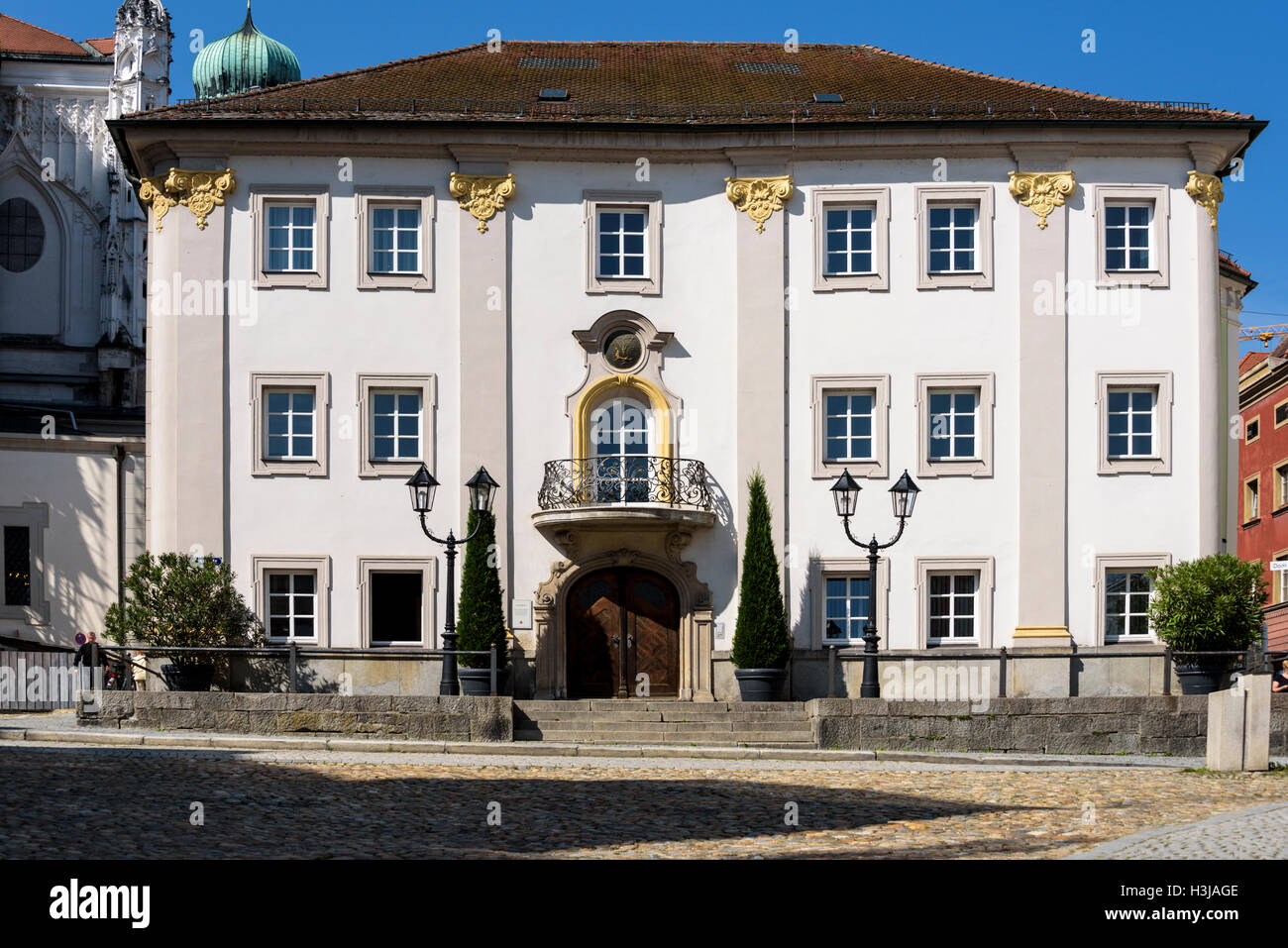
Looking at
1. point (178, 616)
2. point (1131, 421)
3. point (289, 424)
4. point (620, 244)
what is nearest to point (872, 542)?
point (1131, 421)

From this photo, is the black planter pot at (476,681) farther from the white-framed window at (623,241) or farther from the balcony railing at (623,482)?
the white-framed window at (623,241)

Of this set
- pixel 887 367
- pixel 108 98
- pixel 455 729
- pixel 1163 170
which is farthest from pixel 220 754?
pixel 108 98

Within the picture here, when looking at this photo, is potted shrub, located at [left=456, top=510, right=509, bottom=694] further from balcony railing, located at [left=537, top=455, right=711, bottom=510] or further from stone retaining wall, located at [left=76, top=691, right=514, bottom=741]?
stone retaining wall, located at [left=76, top=691, right=514, bottom=741]

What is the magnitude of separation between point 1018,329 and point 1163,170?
398cm

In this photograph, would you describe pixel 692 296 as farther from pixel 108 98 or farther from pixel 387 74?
pixel 108 98

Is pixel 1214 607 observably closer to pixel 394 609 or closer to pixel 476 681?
pixel 476 681

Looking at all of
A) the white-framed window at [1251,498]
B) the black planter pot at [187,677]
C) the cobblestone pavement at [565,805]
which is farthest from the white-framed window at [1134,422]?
the white-framed window at [1251,498]

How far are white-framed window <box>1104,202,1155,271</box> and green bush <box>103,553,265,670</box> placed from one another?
16597mm

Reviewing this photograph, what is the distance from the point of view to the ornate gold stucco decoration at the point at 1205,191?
32.3 meters

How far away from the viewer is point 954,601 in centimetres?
3183

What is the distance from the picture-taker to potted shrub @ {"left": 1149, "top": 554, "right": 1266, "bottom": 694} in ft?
95.3

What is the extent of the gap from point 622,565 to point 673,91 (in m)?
9.09

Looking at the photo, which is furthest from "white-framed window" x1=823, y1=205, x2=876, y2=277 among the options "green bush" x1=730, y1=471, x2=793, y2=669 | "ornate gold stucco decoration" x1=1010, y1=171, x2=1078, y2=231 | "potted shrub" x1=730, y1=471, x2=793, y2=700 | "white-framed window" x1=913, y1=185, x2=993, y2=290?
"potted shrub" x1=730, y1=471, x2=793, y2=700

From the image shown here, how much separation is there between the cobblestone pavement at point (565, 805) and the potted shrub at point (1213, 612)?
6.92 meters
